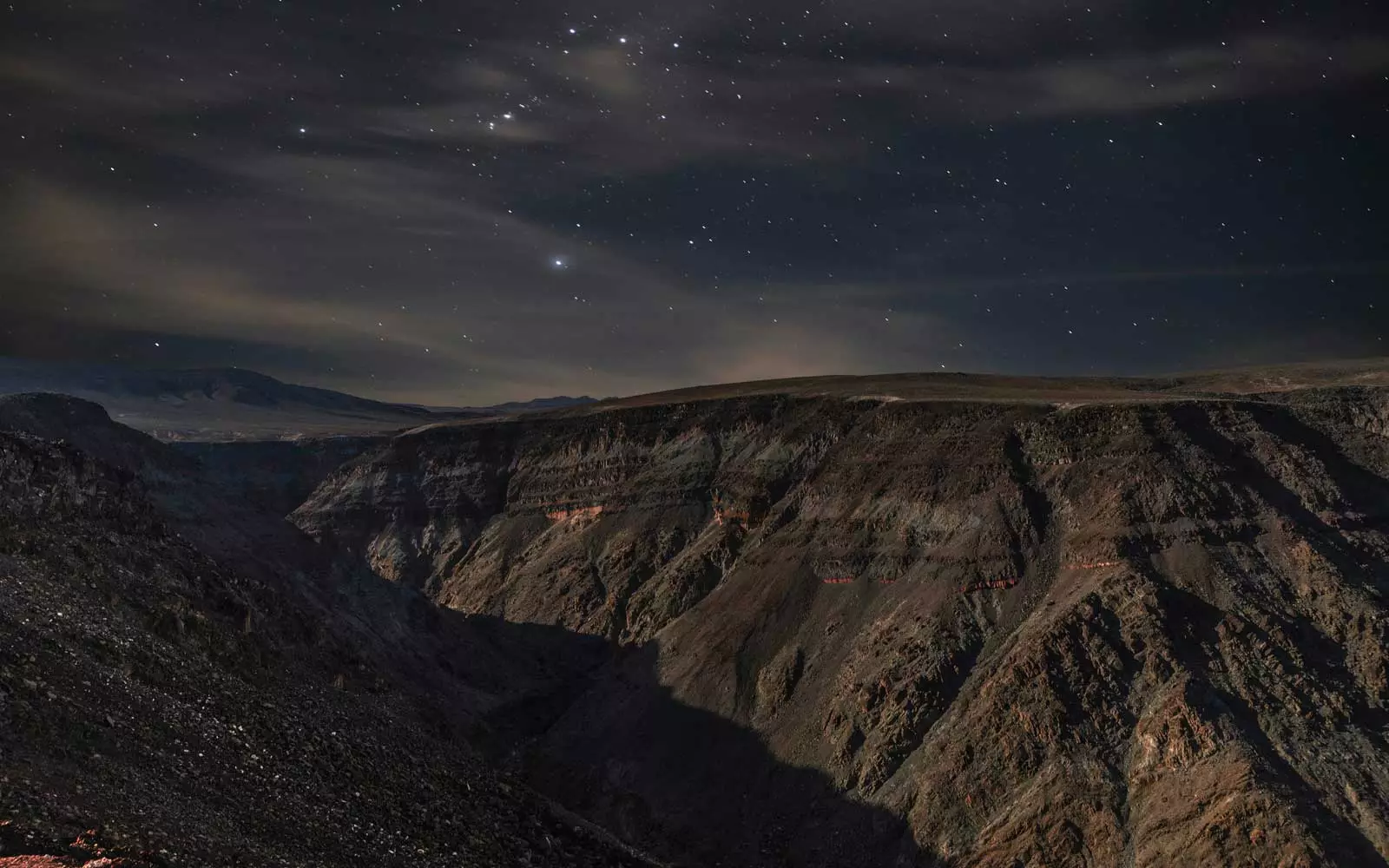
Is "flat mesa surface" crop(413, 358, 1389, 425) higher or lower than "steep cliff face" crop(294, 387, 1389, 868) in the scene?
higher

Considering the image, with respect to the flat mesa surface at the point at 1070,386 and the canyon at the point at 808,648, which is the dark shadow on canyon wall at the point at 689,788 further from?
the flat mesa surface at the point at 1070,386

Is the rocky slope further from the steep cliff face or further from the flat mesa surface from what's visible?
the flat mesa surface

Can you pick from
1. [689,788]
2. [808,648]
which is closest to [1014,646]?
[808,648]

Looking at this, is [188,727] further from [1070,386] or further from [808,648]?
[1070,386]

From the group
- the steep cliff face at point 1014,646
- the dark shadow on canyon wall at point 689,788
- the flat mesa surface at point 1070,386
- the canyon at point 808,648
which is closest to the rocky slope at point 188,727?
the canyon at point 808,648

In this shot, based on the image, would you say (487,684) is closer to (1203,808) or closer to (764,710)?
(764,710)

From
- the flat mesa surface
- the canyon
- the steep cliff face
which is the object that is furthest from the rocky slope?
the flat mesa surface
